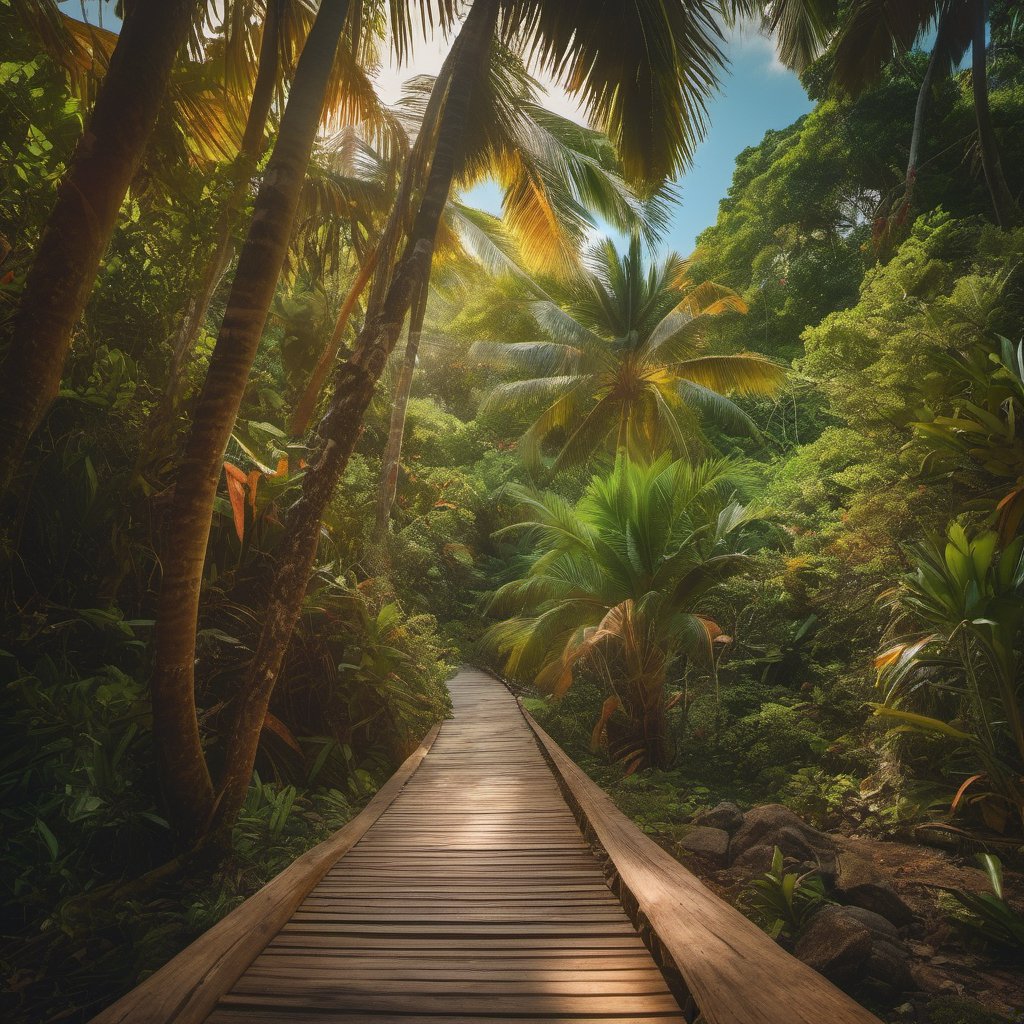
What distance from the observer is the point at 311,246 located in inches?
299

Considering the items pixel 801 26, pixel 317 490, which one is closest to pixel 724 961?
pixel 317 490

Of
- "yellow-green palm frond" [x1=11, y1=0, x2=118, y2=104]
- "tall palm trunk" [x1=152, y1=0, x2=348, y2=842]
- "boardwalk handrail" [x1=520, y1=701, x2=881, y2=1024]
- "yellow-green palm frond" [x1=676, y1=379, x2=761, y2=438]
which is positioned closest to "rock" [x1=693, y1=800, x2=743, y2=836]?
"boardwalk handrail" [x1=520, y1=701, x2=881, y2=1024]

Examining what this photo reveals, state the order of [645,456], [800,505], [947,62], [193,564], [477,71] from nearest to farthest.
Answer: [193,564] → [477,71] → [800,505] → [947,62] → [645,456]

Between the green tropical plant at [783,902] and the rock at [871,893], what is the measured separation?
176 mm

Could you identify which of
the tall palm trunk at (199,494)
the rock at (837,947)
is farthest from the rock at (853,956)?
the tall palm trunk at (199,494)

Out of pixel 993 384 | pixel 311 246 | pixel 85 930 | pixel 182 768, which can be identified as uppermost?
pixel 311 246

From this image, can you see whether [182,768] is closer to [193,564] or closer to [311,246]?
[193,564]

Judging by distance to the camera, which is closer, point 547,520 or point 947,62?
point 547,520

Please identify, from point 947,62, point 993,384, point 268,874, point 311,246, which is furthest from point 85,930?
point 947,62

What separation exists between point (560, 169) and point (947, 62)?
9545mm

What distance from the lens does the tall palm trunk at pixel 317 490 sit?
298cm

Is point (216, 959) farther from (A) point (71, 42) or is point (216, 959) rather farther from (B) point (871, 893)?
(A) point (71, 42)

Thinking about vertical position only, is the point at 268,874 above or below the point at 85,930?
below

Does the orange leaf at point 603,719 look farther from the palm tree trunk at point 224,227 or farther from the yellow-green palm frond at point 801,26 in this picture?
the yellow-green palm frond at point 801,26
